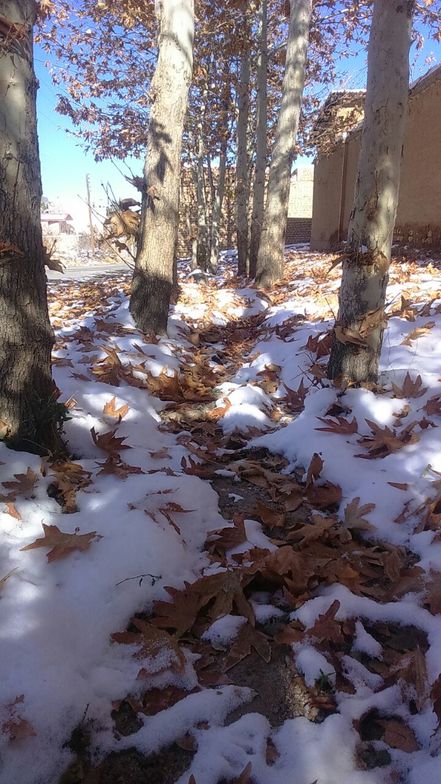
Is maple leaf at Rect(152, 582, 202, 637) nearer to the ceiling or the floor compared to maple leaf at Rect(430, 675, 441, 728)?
nearer to the floor

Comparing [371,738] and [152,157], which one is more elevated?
[152,157]

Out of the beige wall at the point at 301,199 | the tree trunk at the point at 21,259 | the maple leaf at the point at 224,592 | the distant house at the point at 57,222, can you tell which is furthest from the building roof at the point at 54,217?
the maple leaf at the point at 224,592

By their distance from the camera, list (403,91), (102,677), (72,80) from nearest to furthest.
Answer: (102,677) < (403,91) < (72,80)

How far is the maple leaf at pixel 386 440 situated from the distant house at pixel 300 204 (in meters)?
19.9

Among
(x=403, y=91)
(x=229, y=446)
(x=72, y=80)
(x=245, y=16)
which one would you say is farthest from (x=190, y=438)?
(x=72, y=80)

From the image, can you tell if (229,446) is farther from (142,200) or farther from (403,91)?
(142,200)

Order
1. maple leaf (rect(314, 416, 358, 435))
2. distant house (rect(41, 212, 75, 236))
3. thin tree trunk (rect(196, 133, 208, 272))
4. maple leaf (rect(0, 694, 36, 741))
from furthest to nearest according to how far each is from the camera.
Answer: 1. distant house (rect(41, 212, 75, 236))
2. thin tree trunk (rect(196, 133, 208, 272))
3. maple leaf (rect(314, 416, 358, 435))
4. maple leaf (rect(0, 694, 36, 741))

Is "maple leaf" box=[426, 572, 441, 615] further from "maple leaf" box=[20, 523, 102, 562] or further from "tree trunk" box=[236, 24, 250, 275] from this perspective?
"tree trunk" box=[236, 24, 250, 275]

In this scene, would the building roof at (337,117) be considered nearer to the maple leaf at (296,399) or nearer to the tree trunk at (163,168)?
the tree trunk at (163,168)

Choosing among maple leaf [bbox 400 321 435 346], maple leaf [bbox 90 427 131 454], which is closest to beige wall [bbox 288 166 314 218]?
maple leaf [bbox 400 321 435 346]

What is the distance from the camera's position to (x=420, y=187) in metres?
8.57

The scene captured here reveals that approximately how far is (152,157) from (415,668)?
507 centimetres

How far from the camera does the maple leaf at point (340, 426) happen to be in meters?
3.03

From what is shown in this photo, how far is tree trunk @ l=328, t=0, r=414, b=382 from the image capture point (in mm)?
3074
